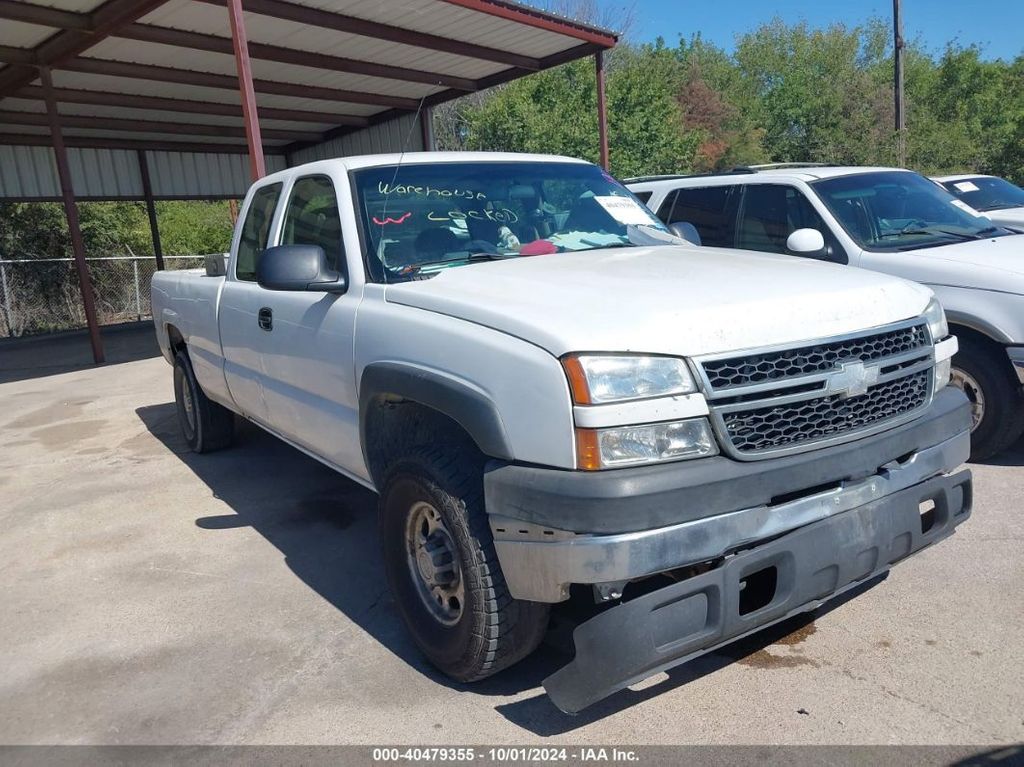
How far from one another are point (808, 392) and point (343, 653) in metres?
2.11

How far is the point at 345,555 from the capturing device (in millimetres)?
4324

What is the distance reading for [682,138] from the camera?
23.1 meters

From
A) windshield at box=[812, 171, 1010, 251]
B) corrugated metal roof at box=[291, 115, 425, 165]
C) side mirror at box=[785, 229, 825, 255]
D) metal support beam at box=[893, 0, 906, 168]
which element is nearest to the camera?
side mirror at box=[785, 229, 825, 255]

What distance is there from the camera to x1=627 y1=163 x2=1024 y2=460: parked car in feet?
15.1

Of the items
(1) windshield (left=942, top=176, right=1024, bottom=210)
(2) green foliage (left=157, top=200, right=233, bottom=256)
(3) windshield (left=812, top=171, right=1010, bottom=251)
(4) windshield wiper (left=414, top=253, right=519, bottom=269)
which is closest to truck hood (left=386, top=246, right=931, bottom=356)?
(4) windshield wiper (left=414, top=253, right=519, bottom=269)

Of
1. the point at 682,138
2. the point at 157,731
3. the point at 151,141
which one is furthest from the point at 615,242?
the point at 682,138

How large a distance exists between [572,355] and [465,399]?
428 millimetres

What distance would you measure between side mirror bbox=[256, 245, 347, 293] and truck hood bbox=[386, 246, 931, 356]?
37 cm

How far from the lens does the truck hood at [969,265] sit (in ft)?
15.0

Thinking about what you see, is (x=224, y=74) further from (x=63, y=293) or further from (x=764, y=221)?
(x=63, y=293)

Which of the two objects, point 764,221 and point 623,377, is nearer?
point 623,377

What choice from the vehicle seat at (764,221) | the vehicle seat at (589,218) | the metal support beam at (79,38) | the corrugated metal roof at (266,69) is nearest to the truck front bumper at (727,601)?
the vehicle seat at (589,218)

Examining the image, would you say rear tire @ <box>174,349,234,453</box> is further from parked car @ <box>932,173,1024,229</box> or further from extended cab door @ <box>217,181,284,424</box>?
parked car @ <box>932,173,1024,229</box>

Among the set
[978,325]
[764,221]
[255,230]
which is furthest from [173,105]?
[978,325]
